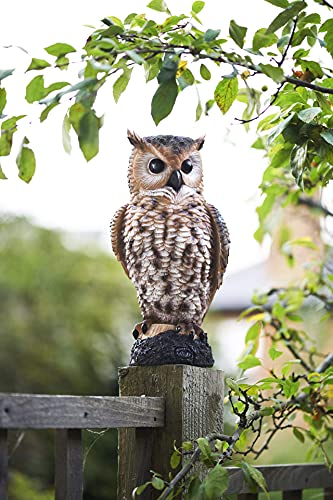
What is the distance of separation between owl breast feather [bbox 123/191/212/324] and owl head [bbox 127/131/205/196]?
0.08 feet

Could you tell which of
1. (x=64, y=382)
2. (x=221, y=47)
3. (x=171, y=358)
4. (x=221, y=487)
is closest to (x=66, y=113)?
(x=221, y=47)

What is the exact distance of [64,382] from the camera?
344 centimetres

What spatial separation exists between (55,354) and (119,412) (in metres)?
2.64

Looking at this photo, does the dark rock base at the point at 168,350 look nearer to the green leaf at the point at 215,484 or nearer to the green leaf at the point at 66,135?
the green leaf at the point at 215,484

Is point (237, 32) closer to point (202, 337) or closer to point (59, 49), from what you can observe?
point (59, 49)

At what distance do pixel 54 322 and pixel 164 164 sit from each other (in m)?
2.69

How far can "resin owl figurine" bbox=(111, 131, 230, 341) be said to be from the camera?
3.35ft

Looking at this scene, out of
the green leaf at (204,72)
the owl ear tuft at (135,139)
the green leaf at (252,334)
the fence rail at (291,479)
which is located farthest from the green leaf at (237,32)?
the green leaf at (252,334)

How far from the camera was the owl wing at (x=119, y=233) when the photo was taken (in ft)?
3.55

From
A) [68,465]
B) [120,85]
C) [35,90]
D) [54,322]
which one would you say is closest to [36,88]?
[35,90]

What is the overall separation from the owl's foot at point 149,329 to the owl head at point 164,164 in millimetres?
181

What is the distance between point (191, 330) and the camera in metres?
1.03

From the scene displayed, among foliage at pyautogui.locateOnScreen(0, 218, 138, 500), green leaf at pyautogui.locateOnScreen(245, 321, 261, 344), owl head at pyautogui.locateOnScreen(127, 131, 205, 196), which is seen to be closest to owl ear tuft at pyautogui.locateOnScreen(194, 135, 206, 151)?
owl head at pyautogui.locateOnScreen(127, 131, 205, 196)

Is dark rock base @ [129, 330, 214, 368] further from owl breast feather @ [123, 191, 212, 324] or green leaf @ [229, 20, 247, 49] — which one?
green leaf @ [229, 20, 247, 49]
